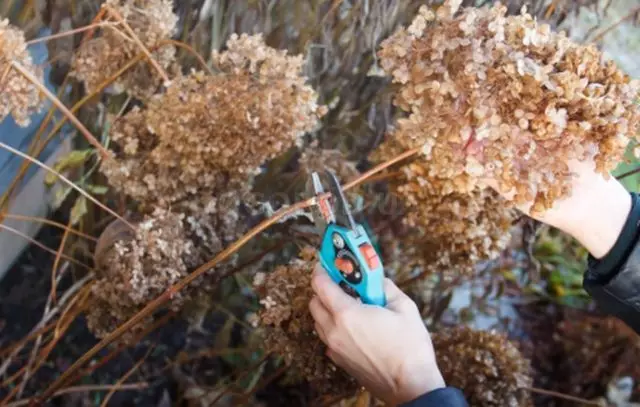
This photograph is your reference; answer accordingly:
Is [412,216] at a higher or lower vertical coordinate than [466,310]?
higher

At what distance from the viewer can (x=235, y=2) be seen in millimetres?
972

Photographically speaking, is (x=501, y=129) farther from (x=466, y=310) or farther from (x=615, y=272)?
(x=466, y=310)

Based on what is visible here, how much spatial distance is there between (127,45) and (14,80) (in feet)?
0.54

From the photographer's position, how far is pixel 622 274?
30.1 inches

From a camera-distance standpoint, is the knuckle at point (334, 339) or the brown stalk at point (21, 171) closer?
the knuckle at point (334, 339)

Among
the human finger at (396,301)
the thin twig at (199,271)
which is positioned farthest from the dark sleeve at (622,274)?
the thin twig at (199,271)

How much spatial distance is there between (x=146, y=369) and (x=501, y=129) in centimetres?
86

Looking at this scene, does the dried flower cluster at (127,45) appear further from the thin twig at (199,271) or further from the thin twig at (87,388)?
the thin twig at (87,388)

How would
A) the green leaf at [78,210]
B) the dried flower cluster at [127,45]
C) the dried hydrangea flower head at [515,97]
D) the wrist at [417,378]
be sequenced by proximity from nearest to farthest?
1. the dried hydrangea flower head at [515,97]
2. the wrist at [417,378]
3. the dried flower cluster at [127,45]
4. the green leaf at [78,210]

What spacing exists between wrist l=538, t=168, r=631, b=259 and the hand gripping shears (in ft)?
0.60

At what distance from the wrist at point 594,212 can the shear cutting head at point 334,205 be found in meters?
0.20

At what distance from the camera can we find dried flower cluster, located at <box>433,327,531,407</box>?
90 centimetres

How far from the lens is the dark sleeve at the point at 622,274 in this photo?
30.0 inches

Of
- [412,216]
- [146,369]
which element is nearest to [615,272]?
[412,216]
